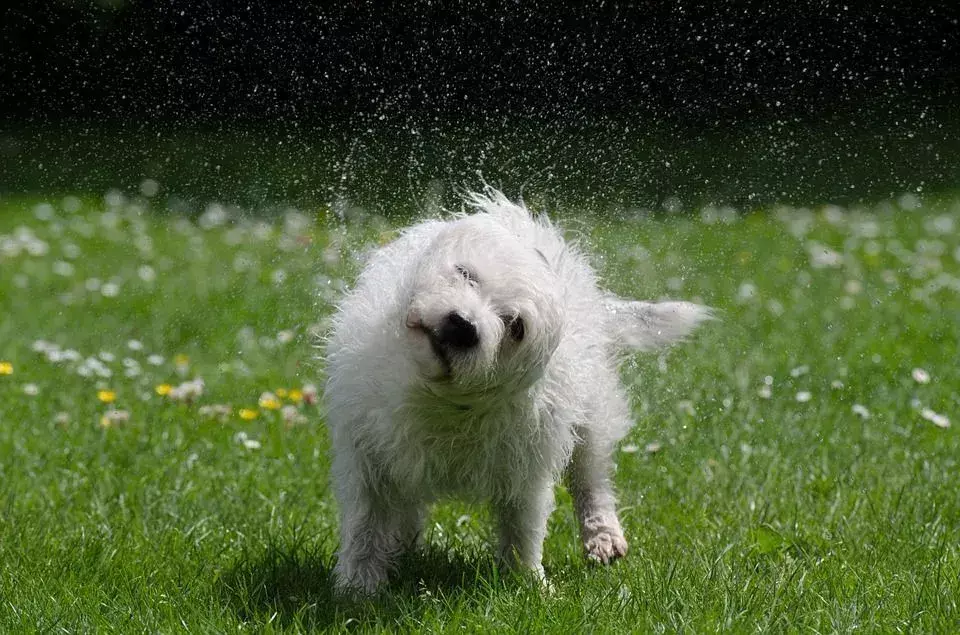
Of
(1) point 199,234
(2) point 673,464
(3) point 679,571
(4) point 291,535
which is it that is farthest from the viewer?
(1) point 199,234

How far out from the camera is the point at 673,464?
477 cm

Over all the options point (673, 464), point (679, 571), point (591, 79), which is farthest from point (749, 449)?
point (591, 79)

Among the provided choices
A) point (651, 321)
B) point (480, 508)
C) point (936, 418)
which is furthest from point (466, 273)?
point (936, 418)

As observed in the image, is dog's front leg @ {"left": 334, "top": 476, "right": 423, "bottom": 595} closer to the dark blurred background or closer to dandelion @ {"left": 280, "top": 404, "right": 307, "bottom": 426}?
dandelion @ {"left": 280, "top": 404, "right": 307, "bottom": 426}

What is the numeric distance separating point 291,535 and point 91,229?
526 cm

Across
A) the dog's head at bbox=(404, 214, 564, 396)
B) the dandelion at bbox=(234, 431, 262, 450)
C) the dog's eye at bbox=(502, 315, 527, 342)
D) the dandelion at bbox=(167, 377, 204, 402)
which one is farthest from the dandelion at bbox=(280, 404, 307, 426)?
the dog's eye at bbox=(502, 315, 527, 342)

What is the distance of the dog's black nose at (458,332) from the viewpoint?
2.88 metres

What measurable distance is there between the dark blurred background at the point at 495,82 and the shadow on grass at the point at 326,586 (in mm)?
2483

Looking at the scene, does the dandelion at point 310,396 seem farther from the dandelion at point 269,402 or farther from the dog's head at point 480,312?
the dog's head at point 480,312

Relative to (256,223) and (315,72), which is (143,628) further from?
(315,72)

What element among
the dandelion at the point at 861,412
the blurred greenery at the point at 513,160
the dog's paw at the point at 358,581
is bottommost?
the blurred greenery at the point at 513,160

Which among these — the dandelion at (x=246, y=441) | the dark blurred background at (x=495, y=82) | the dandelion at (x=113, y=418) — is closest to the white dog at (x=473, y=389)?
the dandelion at (x=246, y=441)

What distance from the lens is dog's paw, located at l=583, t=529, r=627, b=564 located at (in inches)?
151

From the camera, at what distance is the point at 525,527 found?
146 inches
